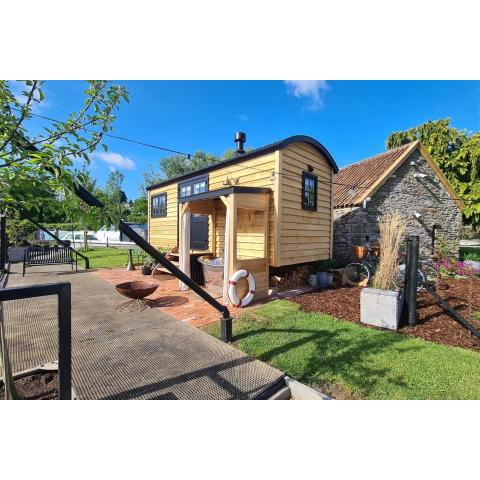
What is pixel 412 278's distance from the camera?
518 cm

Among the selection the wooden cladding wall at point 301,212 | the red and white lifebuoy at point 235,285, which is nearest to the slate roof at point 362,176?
the wooden cladding wall at point 301,212

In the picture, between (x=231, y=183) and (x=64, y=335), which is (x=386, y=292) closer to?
(x=64, y=335)

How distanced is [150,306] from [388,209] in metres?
10.7

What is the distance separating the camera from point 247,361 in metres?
3.64

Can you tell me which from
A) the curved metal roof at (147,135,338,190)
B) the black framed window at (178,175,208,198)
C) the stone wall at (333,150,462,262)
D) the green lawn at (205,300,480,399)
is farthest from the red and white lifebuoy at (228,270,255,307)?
the stone wall at (333,150,462,262)

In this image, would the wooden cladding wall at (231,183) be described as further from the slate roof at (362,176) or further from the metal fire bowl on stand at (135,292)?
the slate roof at (362,176)

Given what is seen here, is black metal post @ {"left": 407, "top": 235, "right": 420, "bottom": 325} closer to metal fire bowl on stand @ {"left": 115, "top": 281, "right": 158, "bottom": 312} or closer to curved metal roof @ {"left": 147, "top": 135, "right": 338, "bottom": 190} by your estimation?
curved metal roof @ {"left": 147, "top": 135, "right": 338, "bottom": 190}

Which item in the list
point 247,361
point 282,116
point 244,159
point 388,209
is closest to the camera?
point 247,361

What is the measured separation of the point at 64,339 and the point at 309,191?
7.78 meters

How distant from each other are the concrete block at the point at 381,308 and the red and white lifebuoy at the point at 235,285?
2.44 metres

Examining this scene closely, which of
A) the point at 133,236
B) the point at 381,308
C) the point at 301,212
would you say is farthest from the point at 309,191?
the point at 133,236

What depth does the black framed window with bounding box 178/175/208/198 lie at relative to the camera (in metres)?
10.3
